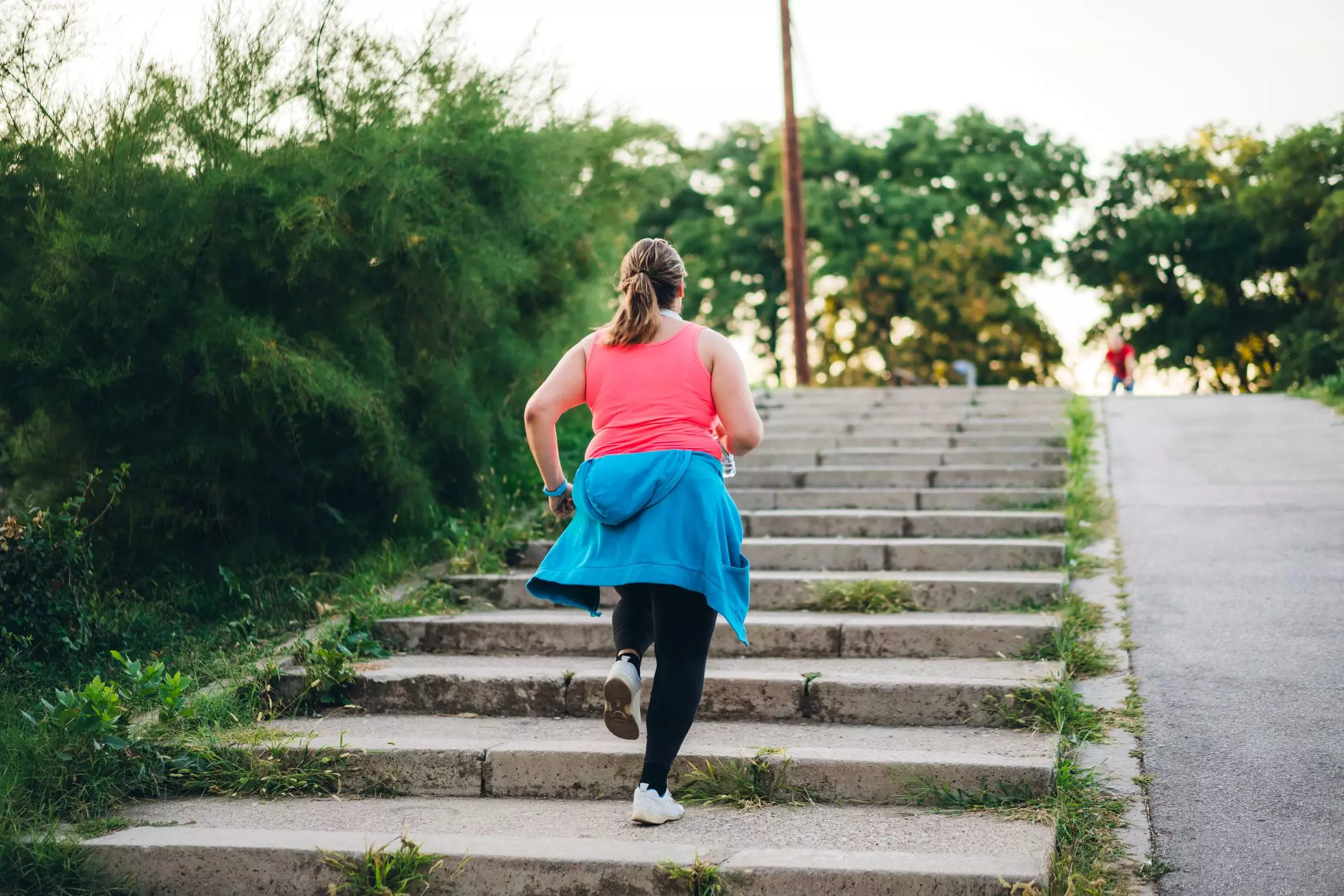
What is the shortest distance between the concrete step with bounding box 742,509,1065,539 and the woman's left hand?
3.52 m

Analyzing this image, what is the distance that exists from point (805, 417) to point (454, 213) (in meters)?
5.34

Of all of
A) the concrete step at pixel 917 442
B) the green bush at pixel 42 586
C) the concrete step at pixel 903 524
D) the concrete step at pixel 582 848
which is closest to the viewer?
the concrete step at pixel 582 848

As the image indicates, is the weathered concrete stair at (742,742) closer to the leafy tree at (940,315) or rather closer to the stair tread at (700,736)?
the stair tread at (700,736)

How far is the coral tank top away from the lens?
3779 millimetres

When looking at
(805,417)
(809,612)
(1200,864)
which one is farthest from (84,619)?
(805,417)

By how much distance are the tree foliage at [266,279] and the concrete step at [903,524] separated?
1849mm

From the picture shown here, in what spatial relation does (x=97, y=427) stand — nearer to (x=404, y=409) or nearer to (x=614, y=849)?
(x=404, y=409)

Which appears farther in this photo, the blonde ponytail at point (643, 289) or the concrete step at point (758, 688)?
the concrete step at point (758, 688)

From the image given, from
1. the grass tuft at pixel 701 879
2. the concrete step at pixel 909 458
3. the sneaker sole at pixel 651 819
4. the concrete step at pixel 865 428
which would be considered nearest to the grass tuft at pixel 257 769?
the sneaker sole at pixel 651 819

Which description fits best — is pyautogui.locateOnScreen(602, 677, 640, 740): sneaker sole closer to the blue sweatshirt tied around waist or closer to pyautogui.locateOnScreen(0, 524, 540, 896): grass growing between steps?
the blue sweatshirt tied around waist

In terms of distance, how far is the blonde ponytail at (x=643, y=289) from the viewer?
3.78 metres

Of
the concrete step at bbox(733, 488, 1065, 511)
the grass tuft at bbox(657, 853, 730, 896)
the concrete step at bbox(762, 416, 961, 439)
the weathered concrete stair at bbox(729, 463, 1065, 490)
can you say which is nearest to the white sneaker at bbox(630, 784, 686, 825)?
the grass tuft at bbox(657, 853, 730, 896)

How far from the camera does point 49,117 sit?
5965 millimetres

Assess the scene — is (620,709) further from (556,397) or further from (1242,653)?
(1242,653)
